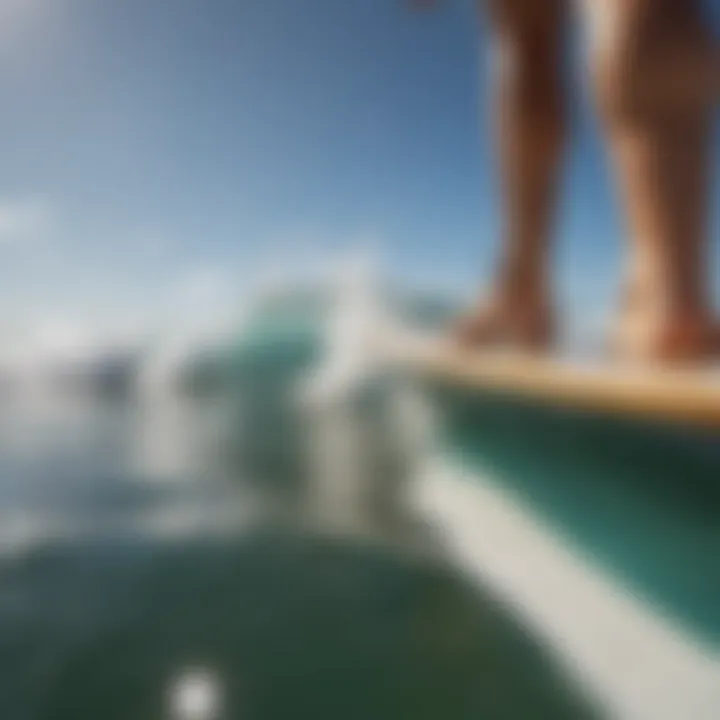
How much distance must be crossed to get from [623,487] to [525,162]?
11.0 inches

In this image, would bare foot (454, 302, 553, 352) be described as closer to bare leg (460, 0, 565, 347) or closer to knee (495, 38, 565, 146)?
bare leg (460, 0, 565, 347)

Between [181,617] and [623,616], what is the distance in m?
0.32

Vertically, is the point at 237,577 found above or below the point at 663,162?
below

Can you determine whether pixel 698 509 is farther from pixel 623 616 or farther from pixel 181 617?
pixel 181 617

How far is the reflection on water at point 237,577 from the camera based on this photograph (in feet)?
2.31

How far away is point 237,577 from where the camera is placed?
0.76 m

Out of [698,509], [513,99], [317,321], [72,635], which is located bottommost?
[72,635]

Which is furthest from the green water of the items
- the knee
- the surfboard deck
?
the knee

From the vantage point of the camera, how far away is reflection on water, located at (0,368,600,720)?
2.31 feet

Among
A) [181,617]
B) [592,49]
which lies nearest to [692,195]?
[592,49]

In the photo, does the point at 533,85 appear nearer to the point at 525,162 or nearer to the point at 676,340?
the point at 525,162

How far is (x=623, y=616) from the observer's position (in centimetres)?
67

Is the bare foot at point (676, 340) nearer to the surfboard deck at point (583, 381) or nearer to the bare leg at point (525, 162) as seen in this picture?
the surfboard deck at point (583, 381)

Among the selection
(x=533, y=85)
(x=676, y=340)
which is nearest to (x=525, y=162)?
(x=533, y=85)
